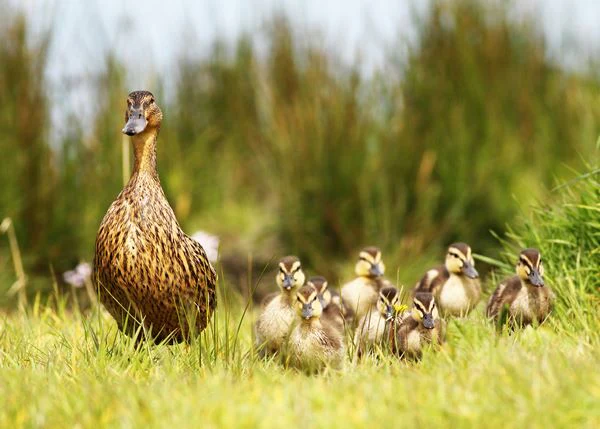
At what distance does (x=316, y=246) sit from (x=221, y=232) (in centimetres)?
227

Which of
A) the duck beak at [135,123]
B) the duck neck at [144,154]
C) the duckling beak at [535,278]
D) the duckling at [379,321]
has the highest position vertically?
the duck beak at [135,123]

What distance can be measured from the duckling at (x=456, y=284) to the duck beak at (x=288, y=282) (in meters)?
0.99

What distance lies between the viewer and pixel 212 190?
11.9m

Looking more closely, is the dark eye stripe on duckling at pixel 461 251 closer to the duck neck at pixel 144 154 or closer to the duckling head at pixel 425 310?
the duckling head at pixel 425 310

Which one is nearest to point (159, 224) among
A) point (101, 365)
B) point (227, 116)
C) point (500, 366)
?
point (101, 365)

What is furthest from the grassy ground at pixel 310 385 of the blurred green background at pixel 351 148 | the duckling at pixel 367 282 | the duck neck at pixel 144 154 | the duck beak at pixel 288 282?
the blurred green background at pixel 351 148

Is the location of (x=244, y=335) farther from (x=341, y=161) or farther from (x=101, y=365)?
(x=341, y=161)

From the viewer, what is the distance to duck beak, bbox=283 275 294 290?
5.34 metres

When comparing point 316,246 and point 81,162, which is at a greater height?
point 81,162

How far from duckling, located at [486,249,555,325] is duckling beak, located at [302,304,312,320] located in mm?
1008

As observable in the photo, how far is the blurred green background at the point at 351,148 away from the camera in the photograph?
360 inches

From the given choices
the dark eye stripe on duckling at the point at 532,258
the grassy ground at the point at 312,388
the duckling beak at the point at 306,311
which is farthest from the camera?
the dark eye stripe on duckling at the point at 532,258

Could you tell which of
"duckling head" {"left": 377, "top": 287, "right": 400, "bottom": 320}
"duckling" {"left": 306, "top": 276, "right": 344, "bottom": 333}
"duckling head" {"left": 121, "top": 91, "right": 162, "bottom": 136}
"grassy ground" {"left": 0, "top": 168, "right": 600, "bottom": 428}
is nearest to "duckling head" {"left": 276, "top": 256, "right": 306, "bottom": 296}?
"duckling" {"left": 306, "top": 276, "right": 344, "bottom": 333}

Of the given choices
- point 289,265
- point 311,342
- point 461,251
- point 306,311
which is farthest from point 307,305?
point 461,251
